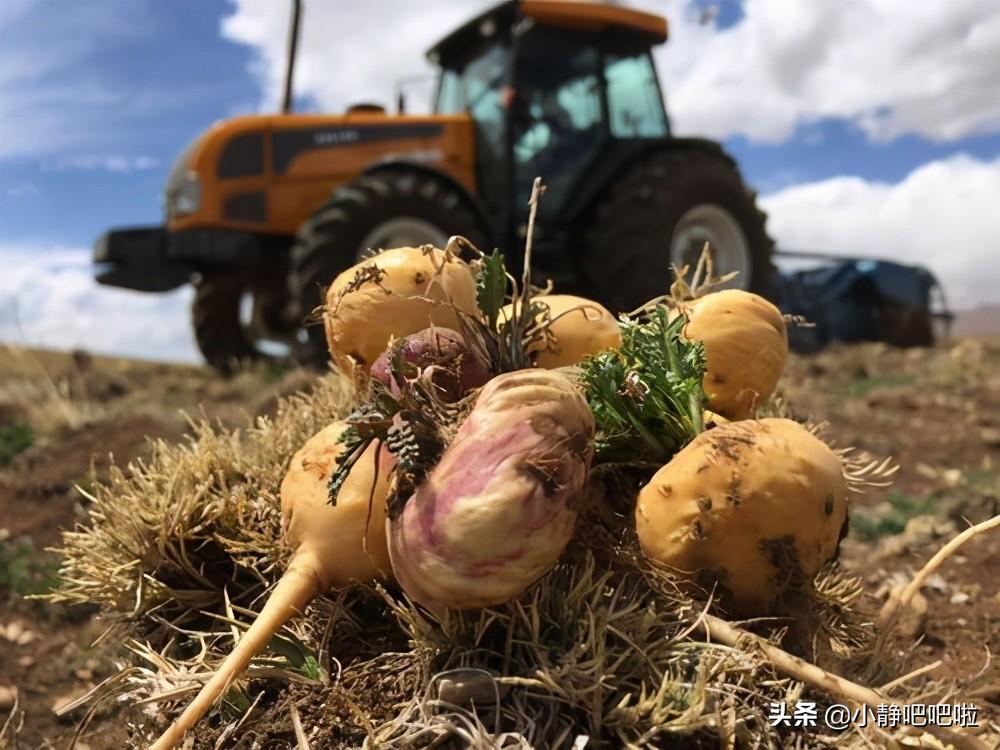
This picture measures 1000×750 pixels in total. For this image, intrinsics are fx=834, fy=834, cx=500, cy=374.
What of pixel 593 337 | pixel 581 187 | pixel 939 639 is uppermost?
pixel 581 187

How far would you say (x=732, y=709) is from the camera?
1142 millimetres

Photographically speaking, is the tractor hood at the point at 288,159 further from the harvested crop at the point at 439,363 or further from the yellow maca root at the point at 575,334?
the harvested crop at the point at 439,363

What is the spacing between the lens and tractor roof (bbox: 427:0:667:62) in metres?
6.17

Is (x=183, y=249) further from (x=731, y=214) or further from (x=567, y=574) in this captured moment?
(x=567, y=574)

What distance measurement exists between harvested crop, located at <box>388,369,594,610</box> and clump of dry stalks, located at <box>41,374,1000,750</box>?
101mm

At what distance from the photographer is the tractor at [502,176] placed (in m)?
5.63

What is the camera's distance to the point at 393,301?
157 centimetres

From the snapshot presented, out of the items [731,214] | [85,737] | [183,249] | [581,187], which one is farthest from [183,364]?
[85,737]

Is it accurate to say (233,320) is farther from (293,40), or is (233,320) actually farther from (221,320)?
(293,40)

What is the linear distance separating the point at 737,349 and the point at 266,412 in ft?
10.5

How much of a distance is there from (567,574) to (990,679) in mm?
1140

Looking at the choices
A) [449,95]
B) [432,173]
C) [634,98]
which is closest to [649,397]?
[432,173]

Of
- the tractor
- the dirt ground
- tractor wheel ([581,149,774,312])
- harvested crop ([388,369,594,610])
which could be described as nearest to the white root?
the dirt ground

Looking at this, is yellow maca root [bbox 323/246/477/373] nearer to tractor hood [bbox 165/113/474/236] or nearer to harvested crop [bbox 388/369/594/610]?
harvested crop [bbox 388/369/594/610]
